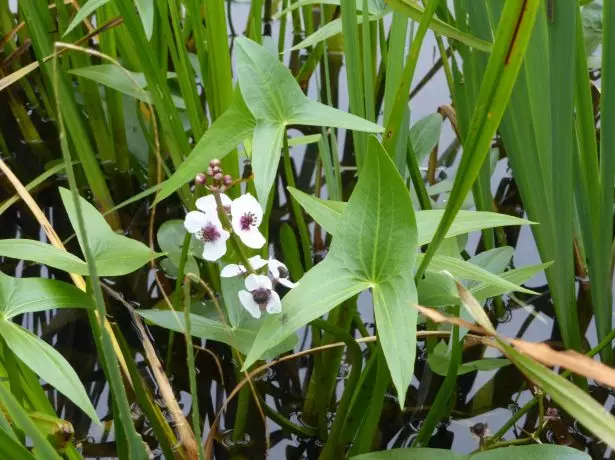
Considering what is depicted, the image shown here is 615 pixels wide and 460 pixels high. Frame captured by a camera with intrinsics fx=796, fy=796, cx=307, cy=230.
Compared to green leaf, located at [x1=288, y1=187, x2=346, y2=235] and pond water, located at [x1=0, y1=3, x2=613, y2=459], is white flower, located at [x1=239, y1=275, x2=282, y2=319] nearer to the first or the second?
green leaf, located at [x1=288, y1=187, x2=346, y2=235]

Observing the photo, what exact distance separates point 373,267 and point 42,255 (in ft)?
1.04

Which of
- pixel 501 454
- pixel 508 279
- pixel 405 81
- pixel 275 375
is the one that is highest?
pixel 405 81

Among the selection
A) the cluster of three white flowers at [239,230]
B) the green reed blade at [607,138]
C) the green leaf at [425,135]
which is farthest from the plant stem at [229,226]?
the green leaf at [425,135]

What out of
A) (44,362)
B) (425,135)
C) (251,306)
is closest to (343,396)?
(251,306)

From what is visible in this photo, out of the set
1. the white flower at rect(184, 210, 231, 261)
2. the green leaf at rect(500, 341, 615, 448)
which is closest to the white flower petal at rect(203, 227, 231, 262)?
the white flower at rect(184, 210, 231, 261)

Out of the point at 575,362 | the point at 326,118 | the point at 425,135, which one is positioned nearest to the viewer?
the point at 575,362

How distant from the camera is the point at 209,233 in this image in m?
0.64

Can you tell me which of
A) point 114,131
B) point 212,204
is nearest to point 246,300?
point 212,204

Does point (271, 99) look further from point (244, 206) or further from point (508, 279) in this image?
point (508, 279)

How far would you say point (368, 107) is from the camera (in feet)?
2.78

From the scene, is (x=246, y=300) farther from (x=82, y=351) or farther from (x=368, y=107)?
(x=82, y=351)

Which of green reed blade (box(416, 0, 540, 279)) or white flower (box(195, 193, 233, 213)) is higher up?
green reed blade (box(416, 0, 540, 279))

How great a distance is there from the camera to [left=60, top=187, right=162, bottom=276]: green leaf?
2.43ft

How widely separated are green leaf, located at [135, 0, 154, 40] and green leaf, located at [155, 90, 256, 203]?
0.80 feet
